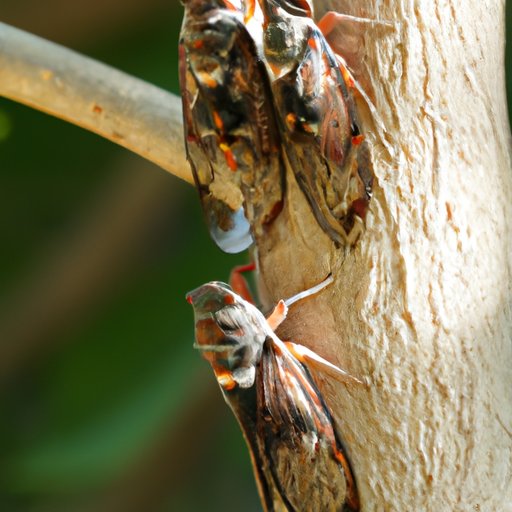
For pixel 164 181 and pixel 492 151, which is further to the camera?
pixel 164 181

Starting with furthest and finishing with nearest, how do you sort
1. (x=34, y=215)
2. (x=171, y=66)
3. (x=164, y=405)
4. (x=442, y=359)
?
(x=34, y=215) → (x=171, y=66) → (x=164, y=405) → (x=442, y=359)

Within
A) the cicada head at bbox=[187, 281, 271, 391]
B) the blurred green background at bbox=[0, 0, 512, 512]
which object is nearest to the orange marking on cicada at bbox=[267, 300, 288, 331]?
the cicada head at bbox=[187, 281, 271, 391]

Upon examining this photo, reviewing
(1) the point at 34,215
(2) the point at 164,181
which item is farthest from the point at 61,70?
(1) the point at 34,215

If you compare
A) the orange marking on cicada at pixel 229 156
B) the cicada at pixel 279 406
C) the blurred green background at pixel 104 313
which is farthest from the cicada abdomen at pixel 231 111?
the blurred green background at pixel 104 313

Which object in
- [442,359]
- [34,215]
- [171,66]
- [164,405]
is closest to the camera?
[442,359]

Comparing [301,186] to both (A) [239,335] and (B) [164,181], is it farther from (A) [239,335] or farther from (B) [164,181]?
(B) [164,181]

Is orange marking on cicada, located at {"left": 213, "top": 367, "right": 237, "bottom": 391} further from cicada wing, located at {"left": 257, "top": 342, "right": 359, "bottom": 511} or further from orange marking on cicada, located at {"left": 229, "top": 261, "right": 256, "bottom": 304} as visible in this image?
orange marking on cicada, located at {"left": 229, "top": 261, "right": 256, "bottom": 304}

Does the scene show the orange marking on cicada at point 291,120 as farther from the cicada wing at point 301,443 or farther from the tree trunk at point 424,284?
the cicada wing at point 301,443

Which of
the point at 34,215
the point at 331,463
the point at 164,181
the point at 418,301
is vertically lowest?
the point at 34,215
